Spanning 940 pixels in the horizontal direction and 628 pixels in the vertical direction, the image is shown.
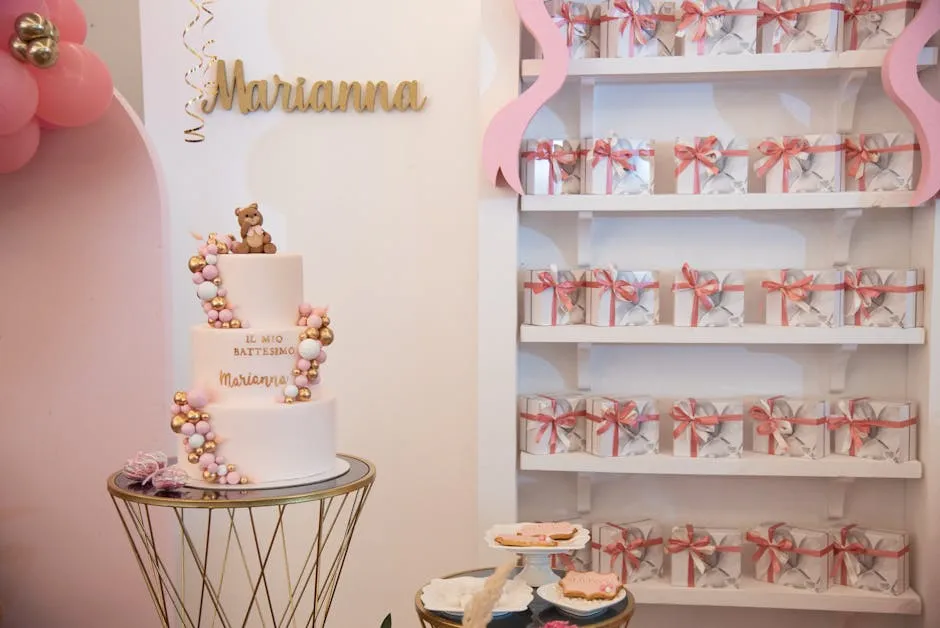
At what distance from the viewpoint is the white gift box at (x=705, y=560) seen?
2.81 meters

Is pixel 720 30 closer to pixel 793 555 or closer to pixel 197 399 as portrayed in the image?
pixel 793 555

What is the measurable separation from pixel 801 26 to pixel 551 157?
0.81 m

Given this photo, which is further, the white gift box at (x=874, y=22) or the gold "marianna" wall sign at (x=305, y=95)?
the gold "marianna" wall sign at (x=305, y=95)

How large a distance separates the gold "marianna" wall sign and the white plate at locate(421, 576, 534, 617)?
59.0 inches

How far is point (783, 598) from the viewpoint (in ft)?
9.11

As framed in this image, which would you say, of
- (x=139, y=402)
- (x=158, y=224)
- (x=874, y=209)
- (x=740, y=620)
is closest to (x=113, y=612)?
(x=139, y=402)

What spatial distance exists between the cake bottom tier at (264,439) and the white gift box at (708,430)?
117cm

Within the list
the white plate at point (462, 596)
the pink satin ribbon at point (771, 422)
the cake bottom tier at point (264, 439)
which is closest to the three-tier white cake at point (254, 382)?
the cake bottom tier at point (264, 439)

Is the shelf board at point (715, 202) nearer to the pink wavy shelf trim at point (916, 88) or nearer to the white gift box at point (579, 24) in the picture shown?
the pink wavy shelf trim at point (916, 88)

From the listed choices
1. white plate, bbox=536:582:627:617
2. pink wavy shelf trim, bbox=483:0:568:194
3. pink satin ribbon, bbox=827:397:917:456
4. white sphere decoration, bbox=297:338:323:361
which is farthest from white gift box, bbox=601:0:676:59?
white plate, bbox=536:582:627:617

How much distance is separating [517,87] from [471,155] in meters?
0.31

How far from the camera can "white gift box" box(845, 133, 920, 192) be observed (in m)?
2.72

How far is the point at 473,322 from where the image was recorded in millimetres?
3039

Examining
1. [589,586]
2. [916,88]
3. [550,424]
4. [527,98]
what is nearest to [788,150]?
[916,88]
